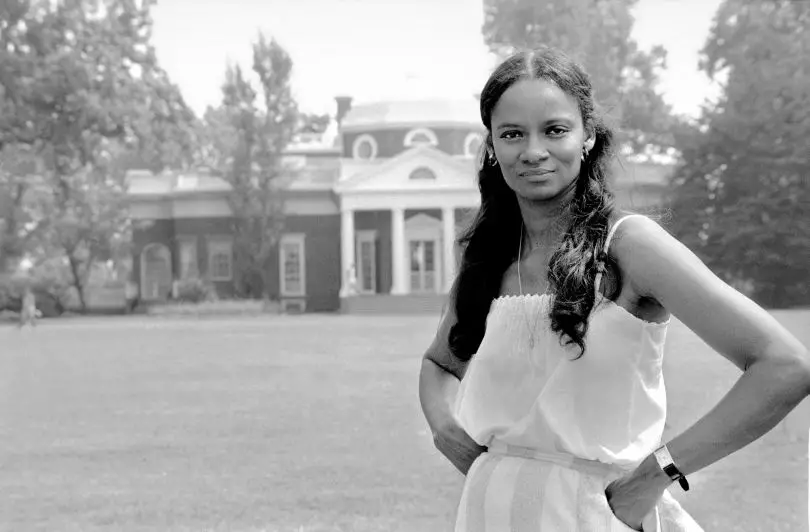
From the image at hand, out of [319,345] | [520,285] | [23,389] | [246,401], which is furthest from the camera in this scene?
[319,345]

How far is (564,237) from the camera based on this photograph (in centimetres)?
215

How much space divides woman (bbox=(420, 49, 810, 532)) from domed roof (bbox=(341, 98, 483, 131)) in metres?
49.9

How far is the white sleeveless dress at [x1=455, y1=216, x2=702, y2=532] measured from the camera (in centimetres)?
205

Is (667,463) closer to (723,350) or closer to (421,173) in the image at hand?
(723,350)

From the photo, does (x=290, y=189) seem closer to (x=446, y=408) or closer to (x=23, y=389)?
(x=23, y=389)

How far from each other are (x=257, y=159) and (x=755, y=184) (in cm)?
1722

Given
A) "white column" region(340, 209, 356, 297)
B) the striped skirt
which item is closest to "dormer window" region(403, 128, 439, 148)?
"white column" region(340, 209, 356, 297)

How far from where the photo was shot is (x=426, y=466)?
29.8 feet

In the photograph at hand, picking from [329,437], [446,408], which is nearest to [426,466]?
[329,437]

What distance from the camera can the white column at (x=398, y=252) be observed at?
4753cm

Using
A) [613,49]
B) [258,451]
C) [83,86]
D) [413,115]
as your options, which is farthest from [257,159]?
[258,451]

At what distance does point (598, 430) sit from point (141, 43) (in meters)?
29.7

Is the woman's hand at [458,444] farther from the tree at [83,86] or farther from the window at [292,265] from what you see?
the window at [292,265]

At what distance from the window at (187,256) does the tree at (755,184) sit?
1808 cm
